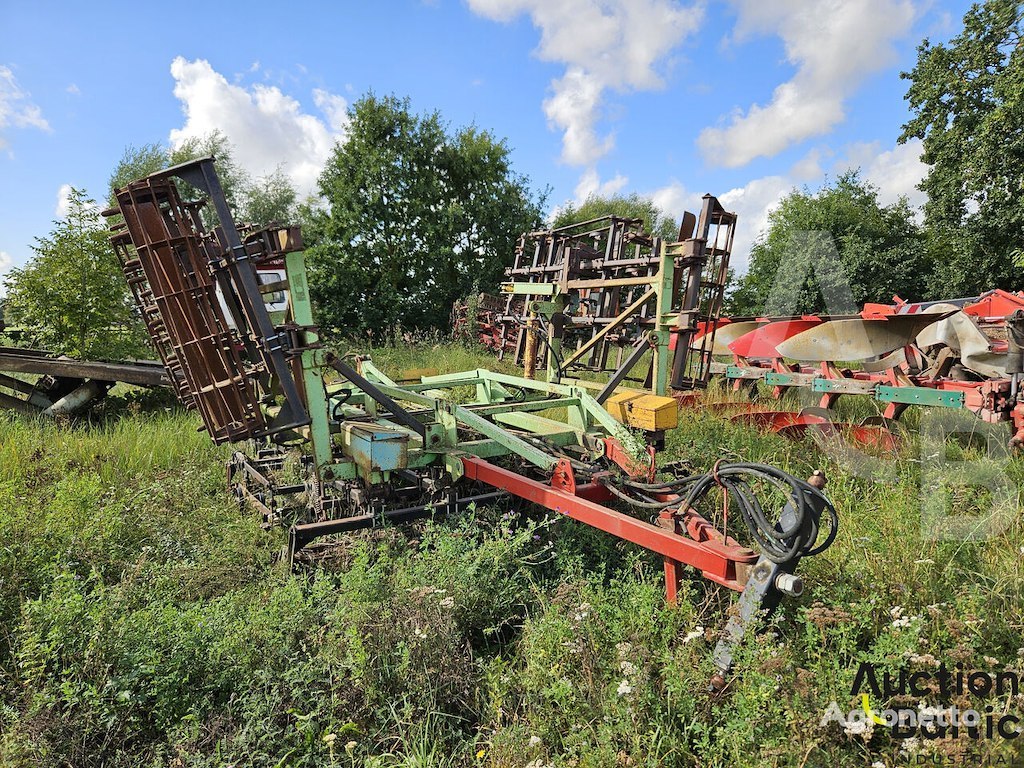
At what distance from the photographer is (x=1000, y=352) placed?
5.46 m

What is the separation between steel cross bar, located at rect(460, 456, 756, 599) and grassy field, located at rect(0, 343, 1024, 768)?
0.85 feet

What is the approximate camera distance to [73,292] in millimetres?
7641

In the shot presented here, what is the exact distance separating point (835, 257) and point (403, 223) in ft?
64.8

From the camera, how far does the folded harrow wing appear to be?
302 cm

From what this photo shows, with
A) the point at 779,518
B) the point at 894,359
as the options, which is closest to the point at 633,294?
the point at 894,359

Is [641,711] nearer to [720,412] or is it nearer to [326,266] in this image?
[720,412]

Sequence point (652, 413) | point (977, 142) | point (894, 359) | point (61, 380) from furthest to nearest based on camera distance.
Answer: point (977, 142)
point (61, 380)
point (894, 359)
point (652, 413)

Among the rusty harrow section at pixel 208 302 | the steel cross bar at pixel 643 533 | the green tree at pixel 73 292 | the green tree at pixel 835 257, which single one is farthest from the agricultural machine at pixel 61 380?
the green tree at pixel 835 257

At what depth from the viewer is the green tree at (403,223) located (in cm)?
1686

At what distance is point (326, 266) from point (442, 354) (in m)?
5.10

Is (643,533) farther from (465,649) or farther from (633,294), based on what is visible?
(633,294)

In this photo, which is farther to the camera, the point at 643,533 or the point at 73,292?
Answer: the point at 73,292

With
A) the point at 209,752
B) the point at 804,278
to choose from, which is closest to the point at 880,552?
the point at 209,752
